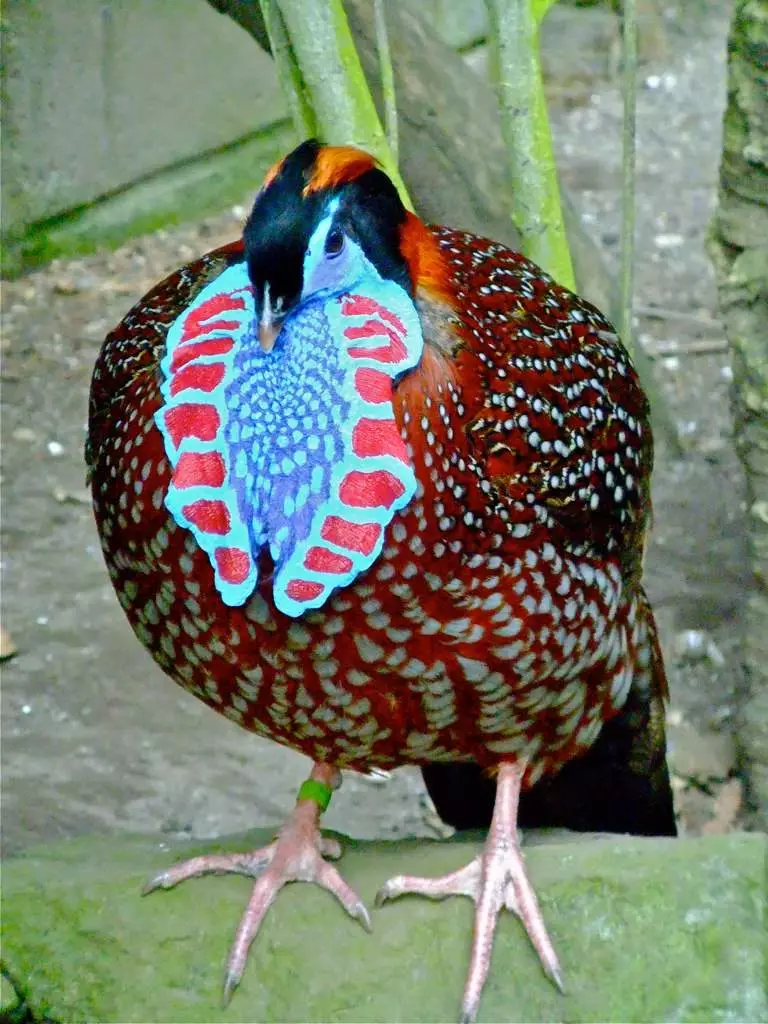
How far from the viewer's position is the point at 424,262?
1.94m

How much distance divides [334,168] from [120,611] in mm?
2422

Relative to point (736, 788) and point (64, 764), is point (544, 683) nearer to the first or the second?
point (736, 788)

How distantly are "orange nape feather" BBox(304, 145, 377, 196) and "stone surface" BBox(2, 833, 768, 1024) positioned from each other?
1.08 metres

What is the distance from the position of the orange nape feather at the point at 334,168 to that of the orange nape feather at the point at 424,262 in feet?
0.46

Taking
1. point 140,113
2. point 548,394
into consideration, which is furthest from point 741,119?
point 140,113

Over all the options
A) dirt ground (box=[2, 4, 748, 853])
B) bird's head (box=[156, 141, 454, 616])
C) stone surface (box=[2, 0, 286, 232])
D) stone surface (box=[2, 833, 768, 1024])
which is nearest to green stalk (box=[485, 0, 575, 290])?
bird's head (box=[156, 141, 454, 616])

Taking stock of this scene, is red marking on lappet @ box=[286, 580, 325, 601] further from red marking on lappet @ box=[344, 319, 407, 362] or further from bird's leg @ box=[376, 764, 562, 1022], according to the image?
bird's leg @ box=[376, 764, 562, 1022]

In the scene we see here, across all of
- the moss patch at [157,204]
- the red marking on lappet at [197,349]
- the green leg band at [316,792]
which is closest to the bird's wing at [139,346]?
the red marking on lappet at [197,349]

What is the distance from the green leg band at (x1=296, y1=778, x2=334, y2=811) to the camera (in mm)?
2436

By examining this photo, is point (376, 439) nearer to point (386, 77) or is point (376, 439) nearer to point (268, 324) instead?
point (268, 324)

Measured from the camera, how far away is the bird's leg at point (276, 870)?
7.12ft

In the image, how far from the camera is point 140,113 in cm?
536

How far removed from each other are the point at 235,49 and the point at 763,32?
322cm

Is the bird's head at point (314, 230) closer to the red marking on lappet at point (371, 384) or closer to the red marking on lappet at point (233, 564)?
the red marking on lappet at point (371, 384)
